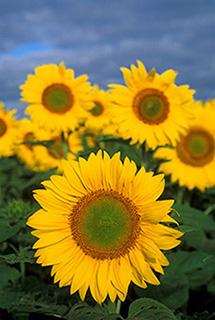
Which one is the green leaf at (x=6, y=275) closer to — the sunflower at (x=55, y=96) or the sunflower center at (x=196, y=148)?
the sunflower at (x=55, y=96)

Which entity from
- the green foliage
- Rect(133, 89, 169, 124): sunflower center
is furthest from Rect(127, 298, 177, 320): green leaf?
Rect(133, 89, 169, 124): sunflower center

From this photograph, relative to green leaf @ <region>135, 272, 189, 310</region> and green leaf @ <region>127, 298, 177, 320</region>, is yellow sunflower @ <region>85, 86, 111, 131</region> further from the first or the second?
green leaf @ <region>127, 298, 177, 320</region>

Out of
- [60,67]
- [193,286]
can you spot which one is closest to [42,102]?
[60,67]

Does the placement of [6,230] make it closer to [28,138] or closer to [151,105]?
[151,105]

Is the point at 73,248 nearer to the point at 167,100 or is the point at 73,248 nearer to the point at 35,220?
the point at 35,220

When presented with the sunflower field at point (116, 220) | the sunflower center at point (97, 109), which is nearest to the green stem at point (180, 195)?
the sunflower field at point (116, 220)

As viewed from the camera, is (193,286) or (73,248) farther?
(193,286)

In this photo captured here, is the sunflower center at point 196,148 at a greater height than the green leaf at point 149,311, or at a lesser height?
greater
